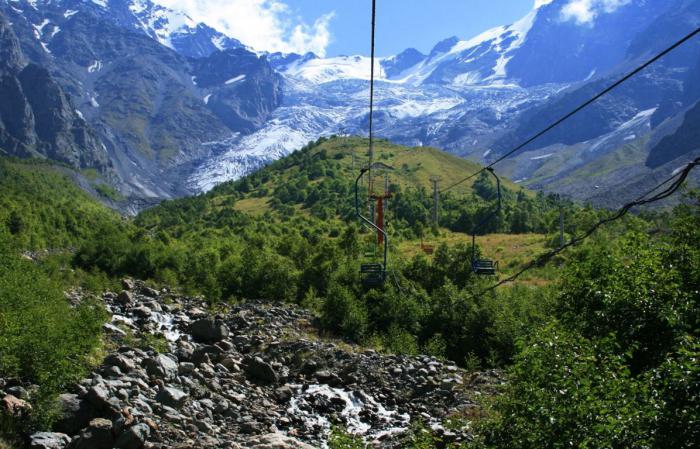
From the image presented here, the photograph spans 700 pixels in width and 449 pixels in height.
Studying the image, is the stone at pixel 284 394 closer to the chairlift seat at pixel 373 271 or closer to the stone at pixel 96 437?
the chairlift seat at pixel 373 271

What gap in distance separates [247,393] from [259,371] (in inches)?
134

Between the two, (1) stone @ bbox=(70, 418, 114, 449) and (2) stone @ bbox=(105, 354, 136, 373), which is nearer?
(1) stone @ bbox=(70, 418, 114, 449)

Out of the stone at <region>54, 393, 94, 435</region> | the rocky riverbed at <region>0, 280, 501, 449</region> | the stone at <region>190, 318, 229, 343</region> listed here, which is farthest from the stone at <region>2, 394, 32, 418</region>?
the stone at <region>190, 318, 229, 343</region>

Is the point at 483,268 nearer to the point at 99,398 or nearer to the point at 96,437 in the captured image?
the point at 99,398

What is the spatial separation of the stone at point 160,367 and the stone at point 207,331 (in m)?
13.5

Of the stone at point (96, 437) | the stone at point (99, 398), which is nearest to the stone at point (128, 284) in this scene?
the stone at point (99, 398)

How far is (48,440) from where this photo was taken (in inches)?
854

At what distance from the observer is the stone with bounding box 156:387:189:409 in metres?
26.3

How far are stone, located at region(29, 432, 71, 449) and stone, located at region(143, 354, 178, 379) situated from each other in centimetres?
797

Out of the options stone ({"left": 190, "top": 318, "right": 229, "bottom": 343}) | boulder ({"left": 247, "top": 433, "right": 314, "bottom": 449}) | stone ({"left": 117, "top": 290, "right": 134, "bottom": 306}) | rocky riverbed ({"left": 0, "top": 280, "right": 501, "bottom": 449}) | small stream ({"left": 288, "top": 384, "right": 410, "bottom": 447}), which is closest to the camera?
rocky riverbed ({"left": 0, "top": 280, "right": 501, "bottom": 449})

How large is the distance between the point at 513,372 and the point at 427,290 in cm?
3937

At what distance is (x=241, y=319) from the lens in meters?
52.2

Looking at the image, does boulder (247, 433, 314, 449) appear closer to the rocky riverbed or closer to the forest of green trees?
the rocky riverbed

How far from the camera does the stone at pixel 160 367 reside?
30266mm
